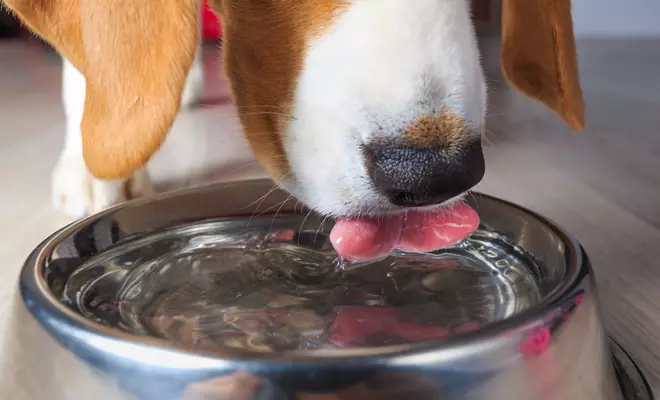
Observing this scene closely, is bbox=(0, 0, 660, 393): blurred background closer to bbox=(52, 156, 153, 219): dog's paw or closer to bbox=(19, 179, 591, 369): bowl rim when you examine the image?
bbox=(52, 156, 153, 219): dog's paw

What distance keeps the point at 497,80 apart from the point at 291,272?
1.75m

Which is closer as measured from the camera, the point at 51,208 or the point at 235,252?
the point at 235,252

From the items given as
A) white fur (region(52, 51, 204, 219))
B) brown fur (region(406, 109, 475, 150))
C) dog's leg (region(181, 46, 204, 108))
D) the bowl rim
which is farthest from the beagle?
dog's leg (region(181, 46, 204, 108))

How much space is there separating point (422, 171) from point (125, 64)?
35 centimetres

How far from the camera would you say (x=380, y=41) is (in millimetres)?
703

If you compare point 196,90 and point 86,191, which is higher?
point 86,191

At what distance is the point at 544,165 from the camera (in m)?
1.60

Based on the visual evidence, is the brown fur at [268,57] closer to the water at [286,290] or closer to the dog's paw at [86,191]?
the water at [286,290]

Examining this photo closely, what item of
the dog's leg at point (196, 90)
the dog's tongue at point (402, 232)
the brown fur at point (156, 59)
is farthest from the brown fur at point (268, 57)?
the dog's leg at point (196, 90)

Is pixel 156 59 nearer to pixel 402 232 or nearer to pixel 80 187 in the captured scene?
pixel 402 232

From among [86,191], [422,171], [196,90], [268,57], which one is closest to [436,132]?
[422,171]

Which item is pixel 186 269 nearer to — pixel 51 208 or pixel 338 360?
pixel 338 360

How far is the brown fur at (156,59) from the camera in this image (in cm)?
80

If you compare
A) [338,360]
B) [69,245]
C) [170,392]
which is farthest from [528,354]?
[69,245]
